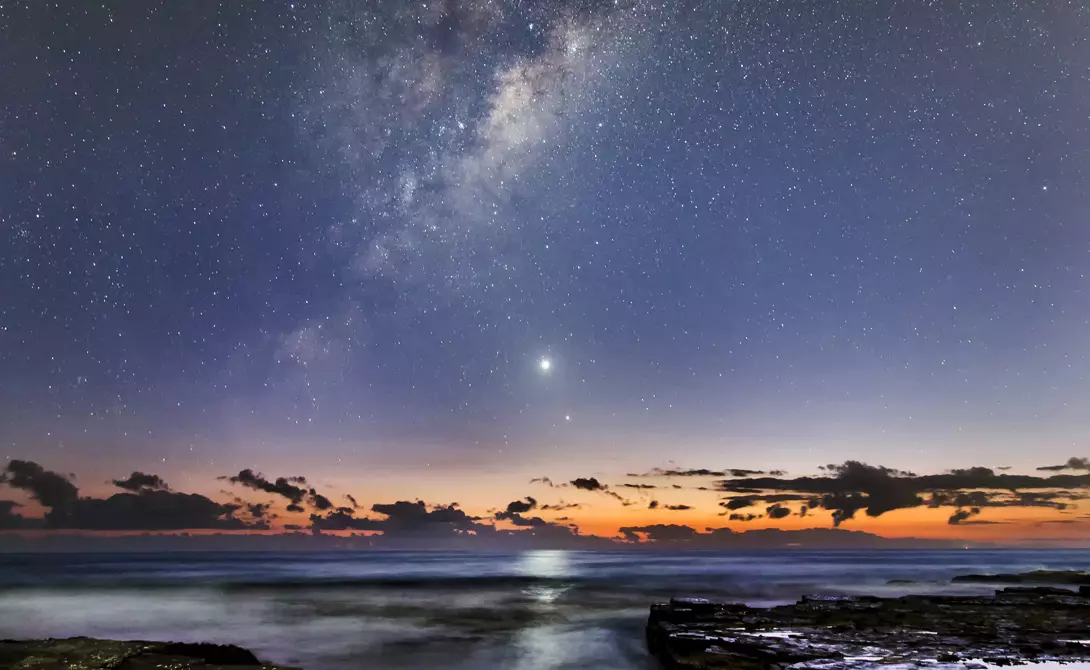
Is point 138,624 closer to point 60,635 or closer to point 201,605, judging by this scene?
point 60,635

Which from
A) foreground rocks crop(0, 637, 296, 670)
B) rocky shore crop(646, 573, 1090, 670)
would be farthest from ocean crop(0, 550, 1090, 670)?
foreground rocks crop(0, 637, 296, 670)

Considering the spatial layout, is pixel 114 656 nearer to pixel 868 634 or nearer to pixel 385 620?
pixel 868 634

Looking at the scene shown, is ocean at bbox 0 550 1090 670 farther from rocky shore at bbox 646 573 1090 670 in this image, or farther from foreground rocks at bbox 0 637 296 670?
foreground rocks at bbox 0 637 296 670

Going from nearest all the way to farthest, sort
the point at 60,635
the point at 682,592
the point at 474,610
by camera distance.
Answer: the point at 60,635 → the point at 474,610 → the point at 682,592

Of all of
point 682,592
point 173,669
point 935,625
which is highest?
point 173,669

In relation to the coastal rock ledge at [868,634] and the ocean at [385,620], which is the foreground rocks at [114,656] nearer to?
the ocean at [385,620]

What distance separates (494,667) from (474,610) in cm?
2873

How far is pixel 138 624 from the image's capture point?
47438 mm

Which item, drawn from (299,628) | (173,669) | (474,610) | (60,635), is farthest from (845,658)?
(60,635)

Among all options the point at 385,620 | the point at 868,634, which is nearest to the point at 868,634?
the point at 868,634

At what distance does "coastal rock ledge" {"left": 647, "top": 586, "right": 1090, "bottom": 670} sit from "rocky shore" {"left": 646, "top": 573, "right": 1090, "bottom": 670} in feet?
0.12

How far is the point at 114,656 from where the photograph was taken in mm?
20781

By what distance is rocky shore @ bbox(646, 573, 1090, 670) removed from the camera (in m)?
21.7

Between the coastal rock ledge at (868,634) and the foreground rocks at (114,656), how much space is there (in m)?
15.0
